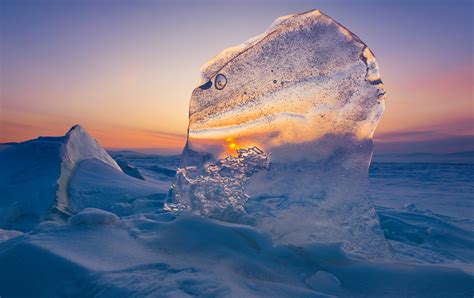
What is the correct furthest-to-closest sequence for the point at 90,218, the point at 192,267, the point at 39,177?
the point at 39,177 → the point at 90,218 → the point at 192,267

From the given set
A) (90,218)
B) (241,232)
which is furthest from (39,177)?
(241,232)

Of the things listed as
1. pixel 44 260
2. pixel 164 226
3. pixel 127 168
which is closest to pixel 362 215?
pixel 164 226

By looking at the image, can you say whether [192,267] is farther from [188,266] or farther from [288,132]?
[288,132]

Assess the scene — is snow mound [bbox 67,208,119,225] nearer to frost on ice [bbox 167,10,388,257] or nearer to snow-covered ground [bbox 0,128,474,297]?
snow-covered ground [bbox 0,128,474,297]

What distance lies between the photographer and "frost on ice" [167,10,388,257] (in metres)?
1.76

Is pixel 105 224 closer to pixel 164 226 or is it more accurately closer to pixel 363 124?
pixel 164 226

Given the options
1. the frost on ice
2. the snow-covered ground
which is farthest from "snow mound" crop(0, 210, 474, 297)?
the frost on ice

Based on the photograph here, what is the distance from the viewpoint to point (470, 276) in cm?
120

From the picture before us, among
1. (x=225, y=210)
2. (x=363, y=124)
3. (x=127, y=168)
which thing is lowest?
(x=127, y=168)

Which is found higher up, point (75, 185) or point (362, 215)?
point (362, 215)

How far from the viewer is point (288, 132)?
190 cm

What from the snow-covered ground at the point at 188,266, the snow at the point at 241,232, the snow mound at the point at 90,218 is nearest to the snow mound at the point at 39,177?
the snow at the point at 241,232

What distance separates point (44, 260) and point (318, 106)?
1.46 m

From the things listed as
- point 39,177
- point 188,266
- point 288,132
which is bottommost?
point 39,177
